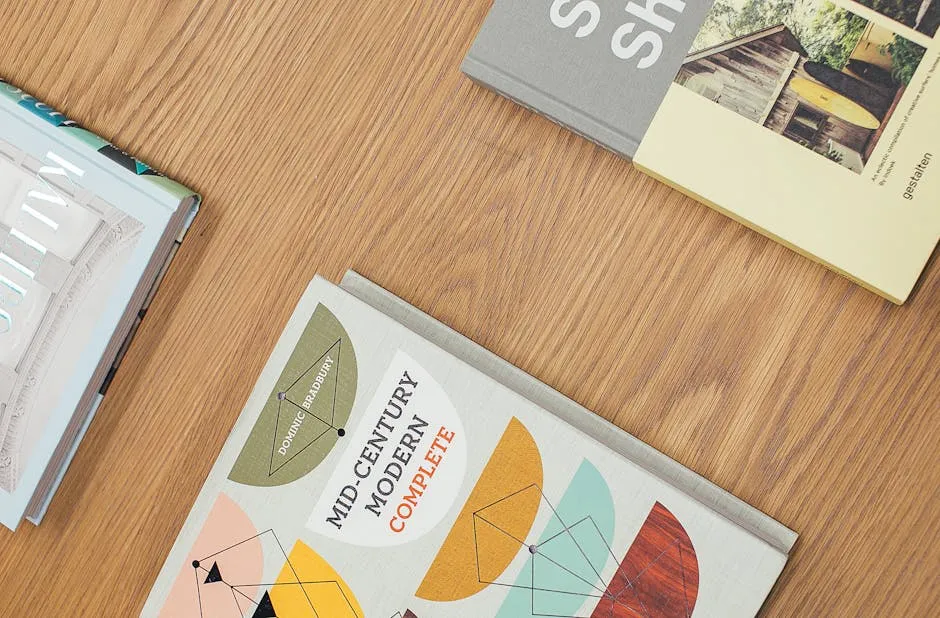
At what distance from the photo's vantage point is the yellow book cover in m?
0.52

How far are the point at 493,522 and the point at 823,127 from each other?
35cm

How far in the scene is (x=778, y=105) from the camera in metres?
0.54

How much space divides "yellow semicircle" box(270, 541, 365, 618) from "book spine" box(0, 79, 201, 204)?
0.29 m

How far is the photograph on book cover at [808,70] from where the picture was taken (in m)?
0.53

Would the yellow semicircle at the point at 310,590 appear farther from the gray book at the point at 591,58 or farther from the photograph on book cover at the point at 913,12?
the photograph on book cover at the point at 913,12

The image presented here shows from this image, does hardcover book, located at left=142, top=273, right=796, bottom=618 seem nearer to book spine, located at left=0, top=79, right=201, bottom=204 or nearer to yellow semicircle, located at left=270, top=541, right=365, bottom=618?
yellow semicircle, located at left=270, top=541, right=365, bottom=618

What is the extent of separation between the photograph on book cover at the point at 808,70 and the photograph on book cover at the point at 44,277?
45cm

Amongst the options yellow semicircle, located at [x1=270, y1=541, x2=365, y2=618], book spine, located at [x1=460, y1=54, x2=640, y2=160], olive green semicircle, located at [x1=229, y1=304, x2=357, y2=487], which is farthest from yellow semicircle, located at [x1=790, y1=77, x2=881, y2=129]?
yellow semicircle, located at [x1=270, y1=541, x2=365, y2=618]

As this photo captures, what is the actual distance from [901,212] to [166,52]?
1.84 feet

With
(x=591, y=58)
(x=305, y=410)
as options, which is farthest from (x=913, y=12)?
(x=305, y=410)

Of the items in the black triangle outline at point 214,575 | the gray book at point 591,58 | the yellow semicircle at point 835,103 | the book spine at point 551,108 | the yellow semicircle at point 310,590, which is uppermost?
the yellow semicircle at point 835,103

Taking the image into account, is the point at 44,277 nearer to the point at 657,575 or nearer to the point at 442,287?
the point at 442,287

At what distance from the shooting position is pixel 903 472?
1.79ft

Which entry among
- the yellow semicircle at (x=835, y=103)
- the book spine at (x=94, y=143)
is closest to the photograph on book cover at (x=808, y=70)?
the yellow semicircle at (x=835, y=103)
